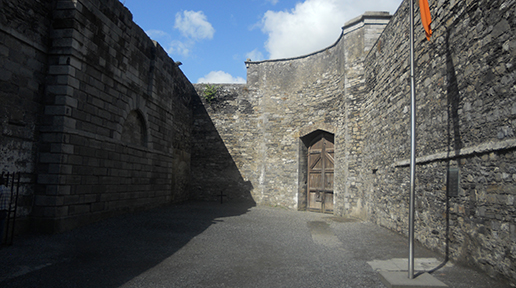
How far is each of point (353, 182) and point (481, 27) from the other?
252 inches

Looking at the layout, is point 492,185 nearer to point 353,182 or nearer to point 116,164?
point 353,182

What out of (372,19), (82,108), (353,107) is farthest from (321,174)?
(82,108)

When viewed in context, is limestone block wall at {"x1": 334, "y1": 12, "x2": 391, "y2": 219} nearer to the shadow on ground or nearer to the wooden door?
the wooden door

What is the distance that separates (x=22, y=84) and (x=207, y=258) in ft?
15.3

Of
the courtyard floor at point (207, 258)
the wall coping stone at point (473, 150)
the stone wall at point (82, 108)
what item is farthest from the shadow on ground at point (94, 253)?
the wall coping stone at point (473, 150)

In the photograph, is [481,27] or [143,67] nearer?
[481,27]

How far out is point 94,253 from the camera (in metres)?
4.77

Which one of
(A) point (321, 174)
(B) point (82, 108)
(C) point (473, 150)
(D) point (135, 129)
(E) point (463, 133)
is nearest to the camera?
(C) point (473, 150)

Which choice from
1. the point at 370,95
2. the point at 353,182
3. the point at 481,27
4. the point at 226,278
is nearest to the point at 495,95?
the point at 481,27

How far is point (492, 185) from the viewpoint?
393cm

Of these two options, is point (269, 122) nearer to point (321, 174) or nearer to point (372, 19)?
point (321, 174)

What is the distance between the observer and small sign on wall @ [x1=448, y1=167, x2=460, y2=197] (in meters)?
4.65

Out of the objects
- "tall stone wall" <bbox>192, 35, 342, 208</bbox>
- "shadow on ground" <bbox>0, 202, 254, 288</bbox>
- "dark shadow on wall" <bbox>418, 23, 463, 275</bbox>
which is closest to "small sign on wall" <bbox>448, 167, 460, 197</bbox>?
"dark shadow on wall" <bbox>418, 23, 463, 275</bbox>

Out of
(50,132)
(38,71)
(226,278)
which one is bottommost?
(226,278)
